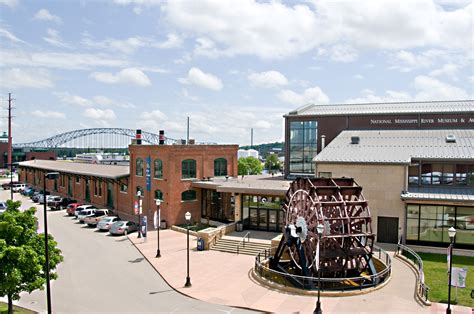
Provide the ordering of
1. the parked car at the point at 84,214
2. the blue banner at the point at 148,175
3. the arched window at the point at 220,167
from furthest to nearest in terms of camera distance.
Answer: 1. the arched window at the point at 220,167
2. the parked car at the point at 84,214
3. the blue banner at the point at 148,175

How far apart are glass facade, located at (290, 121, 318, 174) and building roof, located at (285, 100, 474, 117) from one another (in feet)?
4.27

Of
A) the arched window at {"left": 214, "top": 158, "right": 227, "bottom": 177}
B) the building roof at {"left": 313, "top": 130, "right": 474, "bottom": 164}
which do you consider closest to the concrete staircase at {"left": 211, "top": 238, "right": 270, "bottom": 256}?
the building roof at {"left": 313, "top": 130, "right": 474, "bottom": 164}

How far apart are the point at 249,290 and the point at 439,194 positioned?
1673cm

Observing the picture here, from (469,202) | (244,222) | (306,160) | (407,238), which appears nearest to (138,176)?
(244,222)

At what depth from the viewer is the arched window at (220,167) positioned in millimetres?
42719

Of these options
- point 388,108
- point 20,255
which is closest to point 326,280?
point 20,255

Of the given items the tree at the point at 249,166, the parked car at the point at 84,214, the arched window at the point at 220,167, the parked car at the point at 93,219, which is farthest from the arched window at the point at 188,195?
the tree at the point at 249,166

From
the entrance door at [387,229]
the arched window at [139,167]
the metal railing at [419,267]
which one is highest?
the arched window at [139,167]

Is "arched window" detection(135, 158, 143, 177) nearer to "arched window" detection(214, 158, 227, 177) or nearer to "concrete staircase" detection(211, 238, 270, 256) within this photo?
"arched window" detection(214, 158, 227, 177)

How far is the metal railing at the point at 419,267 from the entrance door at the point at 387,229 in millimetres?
848

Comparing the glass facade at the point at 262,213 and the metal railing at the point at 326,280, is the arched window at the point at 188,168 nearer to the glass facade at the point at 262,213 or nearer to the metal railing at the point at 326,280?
the glass facade at the point at 262,213

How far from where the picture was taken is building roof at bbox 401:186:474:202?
28734 millimetres

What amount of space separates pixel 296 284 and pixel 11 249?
45.5ft

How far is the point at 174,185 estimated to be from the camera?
38906 mm
